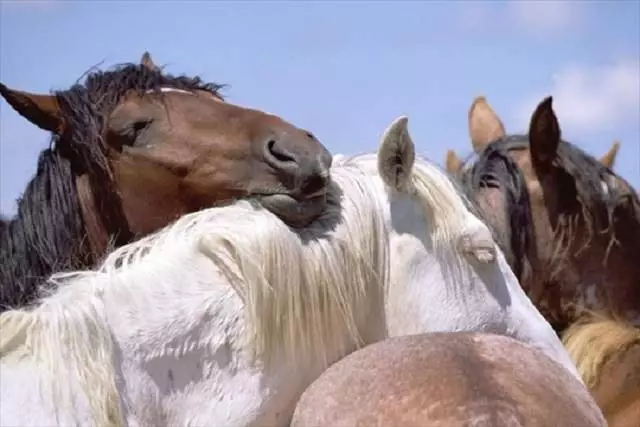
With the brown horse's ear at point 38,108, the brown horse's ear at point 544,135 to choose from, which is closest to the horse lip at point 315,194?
the brown horse's ear at point 38,108

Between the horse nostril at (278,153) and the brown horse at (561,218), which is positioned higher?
the horse nostril at (278,153)

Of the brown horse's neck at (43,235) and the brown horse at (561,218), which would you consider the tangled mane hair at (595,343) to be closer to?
the brown horse at (561,218)

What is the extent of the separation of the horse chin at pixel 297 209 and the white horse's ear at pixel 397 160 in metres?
0.17

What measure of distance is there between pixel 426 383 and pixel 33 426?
0.73 meters

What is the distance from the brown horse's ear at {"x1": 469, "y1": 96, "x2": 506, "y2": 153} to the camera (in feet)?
16.4

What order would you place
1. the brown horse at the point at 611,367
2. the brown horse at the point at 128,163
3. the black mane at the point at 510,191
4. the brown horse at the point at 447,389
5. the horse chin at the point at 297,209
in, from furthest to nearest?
the black mane at the point at 510,191 < the brown horse at the point at 611,367 < the brown horse at the point at 128,163 < the horse chin at the point at 297,209 < the brown horse at the point at 447,389

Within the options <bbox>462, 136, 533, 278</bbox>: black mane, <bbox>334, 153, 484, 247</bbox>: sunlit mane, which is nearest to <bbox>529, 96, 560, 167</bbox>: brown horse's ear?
<bbox>462, 136, 533, 278</bbox>: black mane

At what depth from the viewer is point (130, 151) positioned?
2961 millimetres

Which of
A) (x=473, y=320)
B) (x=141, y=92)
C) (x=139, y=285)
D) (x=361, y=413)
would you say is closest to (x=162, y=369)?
(x=139, y=285)

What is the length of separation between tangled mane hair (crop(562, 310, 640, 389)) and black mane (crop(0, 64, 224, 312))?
1677 mm

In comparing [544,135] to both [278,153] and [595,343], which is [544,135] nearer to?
[595,343]

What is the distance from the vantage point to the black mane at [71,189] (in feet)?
9.20

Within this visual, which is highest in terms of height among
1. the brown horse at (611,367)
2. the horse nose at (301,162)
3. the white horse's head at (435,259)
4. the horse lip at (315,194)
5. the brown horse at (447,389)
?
the horse nose at (301,162)

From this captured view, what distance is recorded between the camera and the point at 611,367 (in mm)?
3869
